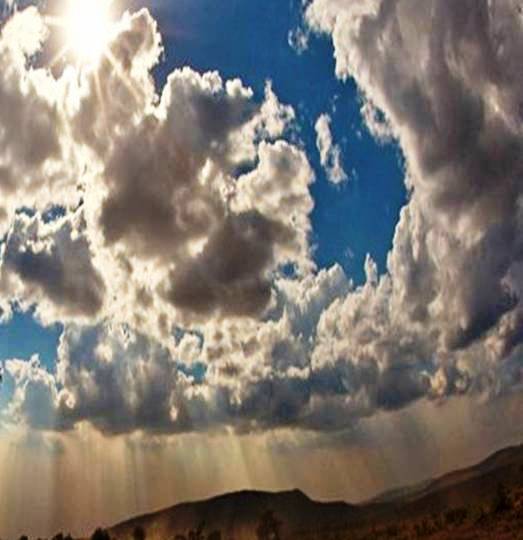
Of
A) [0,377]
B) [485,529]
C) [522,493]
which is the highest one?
[0,377]

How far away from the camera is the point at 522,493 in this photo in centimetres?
19350

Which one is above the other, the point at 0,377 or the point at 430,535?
the point at 0,377

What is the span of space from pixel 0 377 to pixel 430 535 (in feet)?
352

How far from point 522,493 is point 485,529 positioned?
43.4 meters

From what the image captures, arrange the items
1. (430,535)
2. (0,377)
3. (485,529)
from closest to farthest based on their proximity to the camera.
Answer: (0,377) < (485,529) < (430,535)

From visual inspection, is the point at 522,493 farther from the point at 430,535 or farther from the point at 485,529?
the point at 485,529

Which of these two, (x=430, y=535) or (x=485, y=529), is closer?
(x=485, y=529)

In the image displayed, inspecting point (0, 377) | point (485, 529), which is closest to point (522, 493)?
point (485, 529)

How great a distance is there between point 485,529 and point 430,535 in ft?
98.3

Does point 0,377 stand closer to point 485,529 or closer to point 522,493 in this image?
point 485,529

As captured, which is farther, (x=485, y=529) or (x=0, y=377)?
(x=485, y=529)

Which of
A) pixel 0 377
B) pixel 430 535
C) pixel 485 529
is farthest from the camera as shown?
pixel 430 535

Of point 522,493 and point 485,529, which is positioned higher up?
point 522,493

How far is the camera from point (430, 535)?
18275 cm
